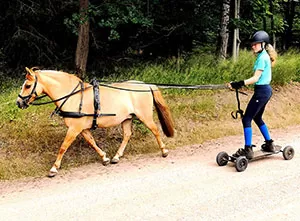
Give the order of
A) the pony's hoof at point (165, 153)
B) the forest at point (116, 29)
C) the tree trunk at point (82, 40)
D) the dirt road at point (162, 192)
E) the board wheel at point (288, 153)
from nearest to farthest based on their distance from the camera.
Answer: the dirt road at point (162, 192) < the board wheel at point (288, 153) < the pony's hoof at point (165, 153) < the tree trunk at point (82, 40) < the forest at point (116, 29)

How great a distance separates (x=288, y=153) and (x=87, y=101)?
3.66 m

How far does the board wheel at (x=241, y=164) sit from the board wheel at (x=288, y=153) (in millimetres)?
947

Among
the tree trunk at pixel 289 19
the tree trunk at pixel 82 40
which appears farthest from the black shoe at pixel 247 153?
the tree trunk at pixel 289 19

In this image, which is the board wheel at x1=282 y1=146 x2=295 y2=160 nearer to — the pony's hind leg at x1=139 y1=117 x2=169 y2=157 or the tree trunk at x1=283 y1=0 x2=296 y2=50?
the pony's hind leg at x1=139 y1=117 x2=169 y2=157

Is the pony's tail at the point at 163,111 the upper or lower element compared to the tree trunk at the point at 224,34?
lower

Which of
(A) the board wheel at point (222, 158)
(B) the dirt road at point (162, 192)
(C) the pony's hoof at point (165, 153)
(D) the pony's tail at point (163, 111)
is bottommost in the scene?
(B) the dirt road at point (162, 192)

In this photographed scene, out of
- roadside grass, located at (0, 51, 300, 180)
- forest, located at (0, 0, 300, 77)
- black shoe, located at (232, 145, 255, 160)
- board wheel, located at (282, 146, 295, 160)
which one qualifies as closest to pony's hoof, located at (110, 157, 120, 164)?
roadside grass, located at (0, 51, 300, 180)

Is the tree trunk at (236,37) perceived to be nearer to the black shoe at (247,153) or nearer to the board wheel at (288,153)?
the board wheel at (288,153)

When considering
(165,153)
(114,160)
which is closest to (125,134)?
(114,160)

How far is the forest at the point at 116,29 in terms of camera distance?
13.2m

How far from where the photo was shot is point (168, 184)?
Answer: 650 cm

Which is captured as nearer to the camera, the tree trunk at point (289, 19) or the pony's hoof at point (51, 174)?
the pony's hoof at point (51, 174)

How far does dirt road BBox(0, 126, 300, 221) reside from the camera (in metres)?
5.44

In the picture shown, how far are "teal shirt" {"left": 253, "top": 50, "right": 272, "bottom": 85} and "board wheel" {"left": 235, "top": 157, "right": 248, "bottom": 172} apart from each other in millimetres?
1316
